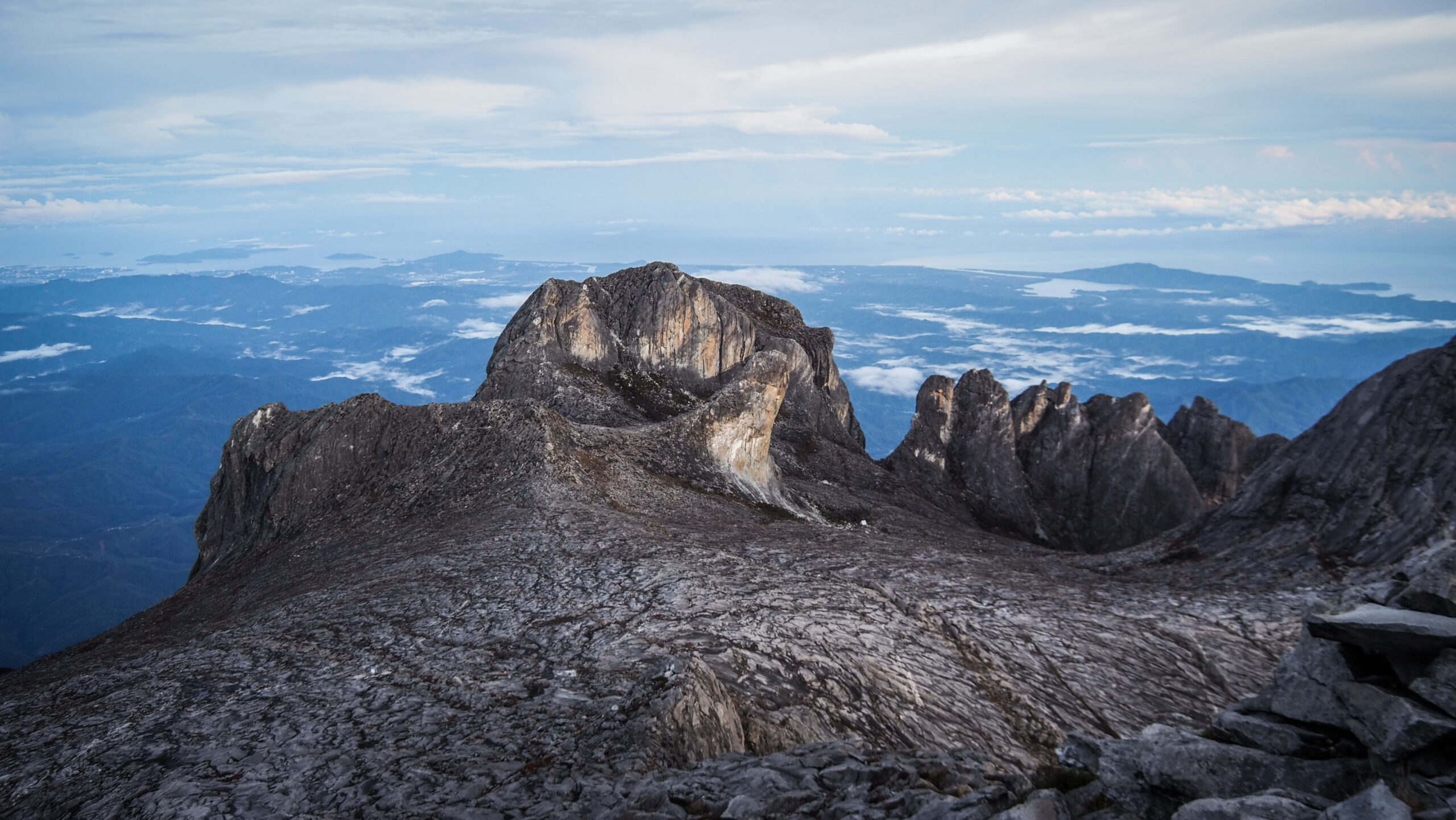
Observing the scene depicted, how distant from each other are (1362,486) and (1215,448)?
256 feet

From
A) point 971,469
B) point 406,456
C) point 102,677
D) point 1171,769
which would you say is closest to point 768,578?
point 1171,769

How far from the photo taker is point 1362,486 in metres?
40.5

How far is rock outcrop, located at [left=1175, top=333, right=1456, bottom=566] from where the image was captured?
37656 mm

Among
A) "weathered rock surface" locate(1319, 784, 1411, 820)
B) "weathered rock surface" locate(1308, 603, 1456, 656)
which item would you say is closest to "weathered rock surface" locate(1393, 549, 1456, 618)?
"weathered rock surface" locate(1308, 603, 1456, 656)

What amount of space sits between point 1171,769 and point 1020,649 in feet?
55.0

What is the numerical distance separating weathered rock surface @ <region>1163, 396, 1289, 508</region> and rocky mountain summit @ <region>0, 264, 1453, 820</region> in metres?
60.0

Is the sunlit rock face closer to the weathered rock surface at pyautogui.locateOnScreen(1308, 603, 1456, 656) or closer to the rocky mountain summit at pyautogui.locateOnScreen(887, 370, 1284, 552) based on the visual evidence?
the rocky mountain summit at pyautogui.locateOnScreen(887, 370, 1284, 552)

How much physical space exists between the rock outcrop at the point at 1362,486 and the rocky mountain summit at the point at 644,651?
12.8 inches

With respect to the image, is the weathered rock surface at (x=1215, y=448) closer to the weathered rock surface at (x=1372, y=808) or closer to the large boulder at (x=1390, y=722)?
the large boulder at (x=1390, y=722)

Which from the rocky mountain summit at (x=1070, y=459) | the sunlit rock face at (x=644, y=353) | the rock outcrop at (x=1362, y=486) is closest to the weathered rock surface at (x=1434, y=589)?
the rock outcrop at (x=1362, y=486)

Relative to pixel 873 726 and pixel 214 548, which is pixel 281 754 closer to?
pixel 873 726

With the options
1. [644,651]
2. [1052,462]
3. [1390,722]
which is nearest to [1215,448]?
[1052,462]

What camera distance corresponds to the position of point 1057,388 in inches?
4656

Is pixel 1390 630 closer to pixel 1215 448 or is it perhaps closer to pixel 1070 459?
pixel 1070 459
